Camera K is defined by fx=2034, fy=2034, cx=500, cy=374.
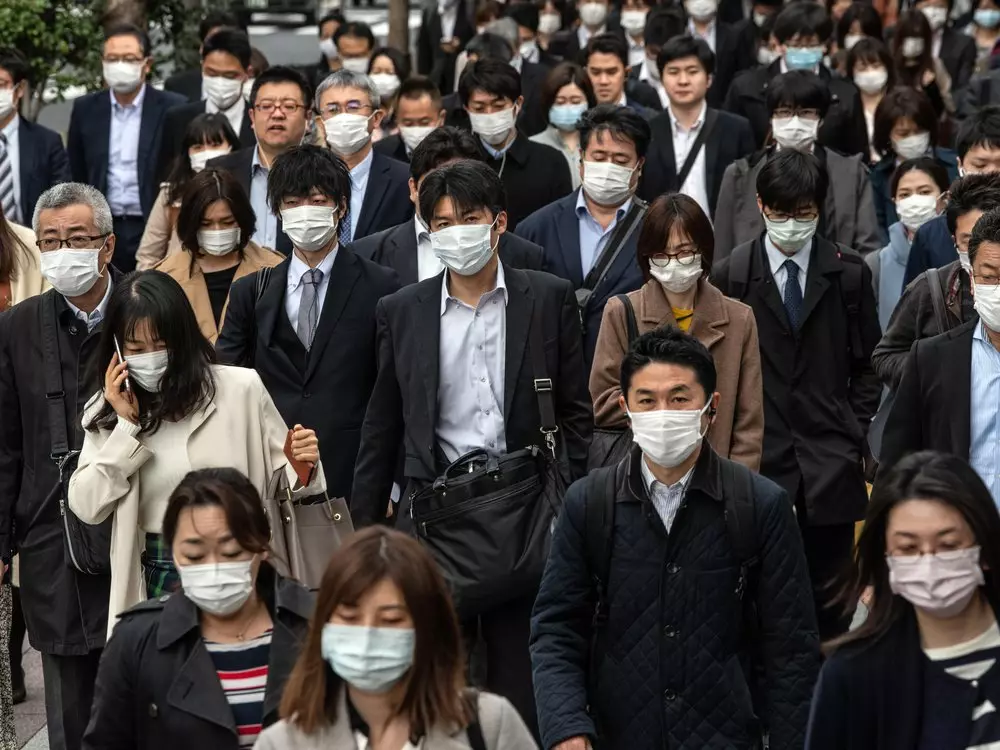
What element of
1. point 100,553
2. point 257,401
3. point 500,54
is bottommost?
point 100,553

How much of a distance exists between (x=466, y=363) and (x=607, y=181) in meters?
1.97

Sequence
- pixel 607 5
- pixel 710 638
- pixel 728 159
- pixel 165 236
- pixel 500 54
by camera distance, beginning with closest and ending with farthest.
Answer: pixel 710 638, pixel 165 236, pixel 728 159, pixel 500 54, pixel 607 5

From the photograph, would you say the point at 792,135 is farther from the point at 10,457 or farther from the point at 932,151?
the point at 10,457

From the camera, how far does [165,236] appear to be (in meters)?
9.99

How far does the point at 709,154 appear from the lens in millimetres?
10977

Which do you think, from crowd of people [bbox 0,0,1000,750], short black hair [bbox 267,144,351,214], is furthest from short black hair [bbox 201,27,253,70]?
short black hair [bbox 267,144,351,214]

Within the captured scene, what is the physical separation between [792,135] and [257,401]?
15.1ft

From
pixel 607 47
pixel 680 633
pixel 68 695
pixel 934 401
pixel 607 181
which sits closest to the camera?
pixel 680 633

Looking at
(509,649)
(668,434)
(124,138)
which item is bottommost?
(509,649)

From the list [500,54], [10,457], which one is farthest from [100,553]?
[500,54]

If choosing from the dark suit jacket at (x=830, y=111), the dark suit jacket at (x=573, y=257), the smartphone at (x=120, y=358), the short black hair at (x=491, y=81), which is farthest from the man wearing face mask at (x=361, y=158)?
the smartphone at (x=120, y=358)

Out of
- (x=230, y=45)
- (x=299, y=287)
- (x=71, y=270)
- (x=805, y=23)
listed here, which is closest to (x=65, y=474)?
(x=71, y=270)

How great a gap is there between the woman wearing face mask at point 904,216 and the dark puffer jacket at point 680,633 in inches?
156

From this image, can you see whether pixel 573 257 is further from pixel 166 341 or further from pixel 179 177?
pixel 166 341
